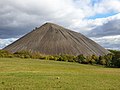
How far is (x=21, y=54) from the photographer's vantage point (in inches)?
6467

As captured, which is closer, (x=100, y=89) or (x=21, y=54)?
(x=100, y=89)

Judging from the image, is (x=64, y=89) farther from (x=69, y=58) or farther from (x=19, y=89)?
(x=69, y=58)

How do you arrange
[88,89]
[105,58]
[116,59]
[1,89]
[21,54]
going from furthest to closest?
1. [21,54]
2. [105,58]
3. [116,59]
4. [88,89]
5. [1,89]

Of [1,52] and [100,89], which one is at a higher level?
[1,52]

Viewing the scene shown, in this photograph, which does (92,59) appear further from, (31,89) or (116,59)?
(31,89)

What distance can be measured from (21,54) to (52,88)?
467 ft

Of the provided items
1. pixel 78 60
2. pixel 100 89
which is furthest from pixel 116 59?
pixel 100 89

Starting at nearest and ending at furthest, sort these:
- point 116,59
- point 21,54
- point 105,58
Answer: point 116,59 < point 105,58 < point 21,54

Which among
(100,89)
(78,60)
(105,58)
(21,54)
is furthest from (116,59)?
(100,89)

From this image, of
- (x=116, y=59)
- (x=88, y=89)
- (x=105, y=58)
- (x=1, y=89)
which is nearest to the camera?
(x=1, y=89)

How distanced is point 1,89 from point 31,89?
2529 mm

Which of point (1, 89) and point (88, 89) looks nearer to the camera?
point (1, 89)

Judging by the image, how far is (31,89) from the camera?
2298 centimetres

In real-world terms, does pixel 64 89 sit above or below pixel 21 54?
below
